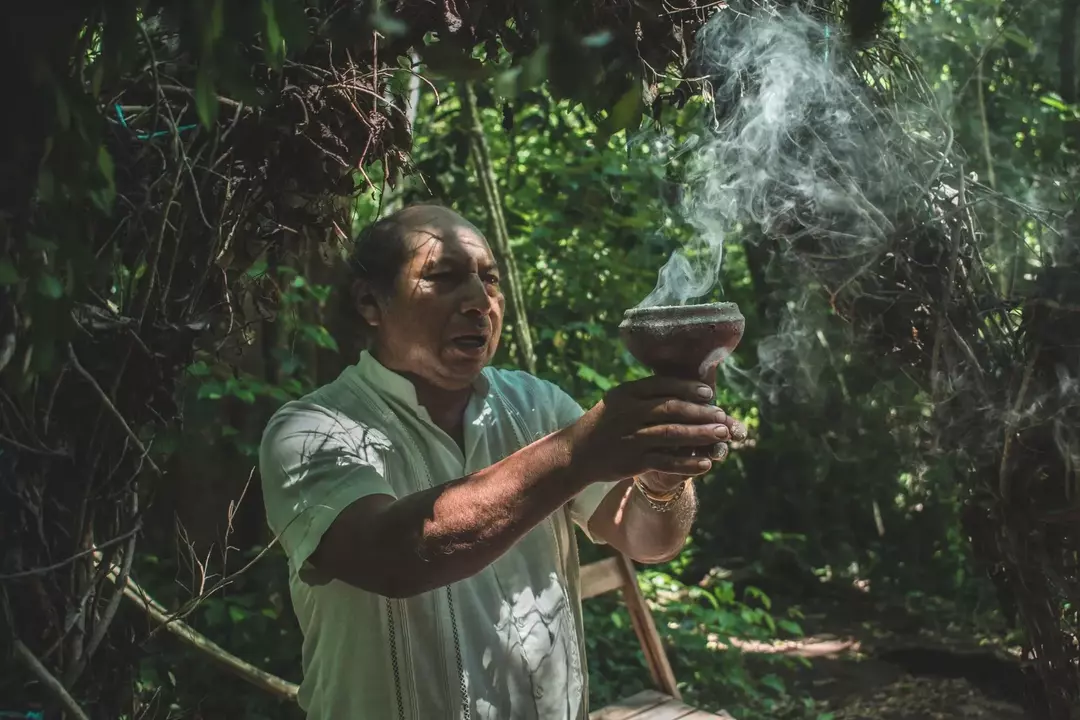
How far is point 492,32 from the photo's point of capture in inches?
74.5

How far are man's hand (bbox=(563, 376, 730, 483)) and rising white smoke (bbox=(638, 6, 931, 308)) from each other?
30.2 inches

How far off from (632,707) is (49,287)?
292 centimetres

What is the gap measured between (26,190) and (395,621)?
3.50 feet

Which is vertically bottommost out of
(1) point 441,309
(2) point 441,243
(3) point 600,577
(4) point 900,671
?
(4) point 900,671

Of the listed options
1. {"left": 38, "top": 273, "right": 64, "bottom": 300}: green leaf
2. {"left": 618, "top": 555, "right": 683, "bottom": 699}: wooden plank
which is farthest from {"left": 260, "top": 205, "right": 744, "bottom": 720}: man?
{"left": 618, "top": 555, "right": 683, "bottom": 699}: wooden plank

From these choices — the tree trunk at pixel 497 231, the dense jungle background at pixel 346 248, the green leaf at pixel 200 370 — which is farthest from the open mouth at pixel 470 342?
the tree trunk at pixel 497 231

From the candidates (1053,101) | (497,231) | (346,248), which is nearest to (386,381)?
(346,248)

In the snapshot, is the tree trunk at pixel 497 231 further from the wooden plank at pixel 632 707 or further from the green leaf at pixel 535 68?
the green leaf at pixel 535 68

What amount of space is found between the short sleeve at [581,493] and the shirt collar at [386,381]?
31cm

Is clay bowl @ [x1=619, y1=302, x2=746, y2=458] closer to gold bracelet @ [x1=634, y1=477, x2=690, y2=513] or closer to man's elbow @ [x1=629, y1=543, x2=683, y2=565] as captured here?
gold bracelet @ [x1=634, y1=477, x2=690, y2=513]

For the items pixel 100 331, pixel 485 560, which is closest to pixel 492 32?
pixel 100 331

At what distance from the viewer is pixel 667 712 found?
3.29 metres

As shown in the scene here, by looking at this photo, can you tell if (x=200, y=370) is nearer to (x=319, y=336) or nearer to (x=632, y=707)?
(x=319, y=336)

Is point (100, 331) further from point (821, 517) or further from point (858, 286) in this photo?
point (821, 517)
